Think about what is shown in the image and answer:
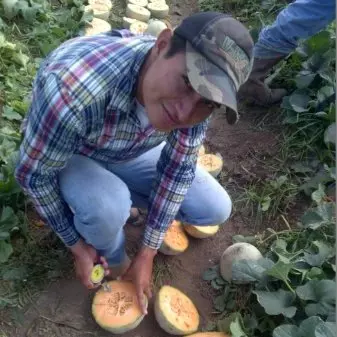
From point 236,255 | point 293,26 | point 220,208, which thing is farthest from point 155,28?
point 236,255

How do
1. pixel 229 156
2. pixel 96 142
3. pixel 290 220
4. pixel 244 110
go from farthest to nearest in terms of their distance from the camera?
1. pixel 244 110
2. pixel 229 156
3. pixel 290 220
4. pixel 96 142

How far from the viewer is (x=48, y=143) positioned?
5.71 ft

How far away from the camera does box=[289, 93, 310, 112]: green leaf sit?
3.09 m

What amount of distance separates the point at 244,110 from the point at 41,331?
1.79m

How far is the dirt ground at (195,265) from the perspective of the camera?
224cm

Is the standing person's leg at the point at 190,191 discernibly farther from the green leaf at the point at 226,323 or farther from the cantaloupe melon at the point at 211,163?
the cantaloupe melon at the point at 211,163

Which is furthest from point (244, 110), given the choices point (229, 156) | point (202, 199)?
point (202, 199)

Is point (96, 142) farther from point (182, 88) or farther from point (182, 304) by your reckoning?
point (182, 304)

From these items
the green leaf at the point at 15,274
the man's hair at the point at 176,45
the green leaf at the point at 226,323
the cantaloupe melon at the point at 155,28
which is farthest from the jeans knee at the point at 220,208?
the cantaloupe melon at the point at 155,28

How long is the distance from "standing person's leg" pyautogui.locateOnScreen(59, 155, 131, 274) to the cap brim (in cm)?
66

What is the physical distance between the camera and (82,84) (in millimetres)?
1664

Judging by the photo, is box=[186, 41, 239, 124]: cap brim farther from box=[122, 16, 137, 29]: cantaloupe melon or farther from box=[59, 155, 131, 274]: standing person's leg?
box=[122, 16, 137, 29]: cantaloupe melon

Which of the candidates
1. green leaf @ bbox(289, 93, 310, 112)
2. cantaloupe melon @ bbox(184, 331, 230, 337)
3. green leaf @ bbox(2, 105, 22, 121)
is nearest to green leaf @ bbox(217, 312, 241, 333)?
cantaloupe melon @ bbox(184, 331, 230, 337)

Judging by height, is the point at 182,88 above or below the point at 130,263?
above
